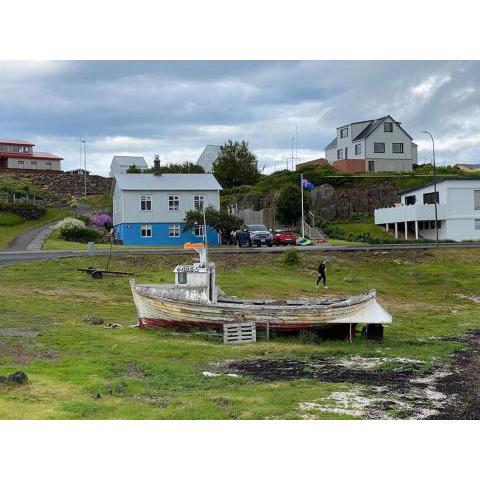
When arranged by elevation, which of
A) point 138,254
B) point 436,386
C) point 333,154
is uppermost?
point 333,154

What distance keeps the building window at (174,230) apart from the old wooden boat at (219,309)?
41355 millimetres

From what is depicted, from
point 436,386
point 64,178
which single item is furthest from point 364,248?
point 64,178

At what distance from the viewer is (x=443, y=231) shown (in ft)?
219

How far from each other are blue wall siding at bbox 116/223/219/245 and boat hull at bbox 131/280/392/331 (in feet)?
135

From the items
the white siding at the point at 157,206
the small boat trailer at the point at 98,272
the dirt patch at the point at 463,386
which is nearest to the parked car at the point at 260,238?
the white siding at the point at 157,206

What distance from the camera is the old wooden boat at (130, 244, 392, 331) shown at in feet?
82.8

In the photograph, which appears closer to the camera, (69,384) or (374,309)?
(69,384)

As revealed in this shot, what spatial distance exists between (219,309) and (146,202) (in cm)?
4404

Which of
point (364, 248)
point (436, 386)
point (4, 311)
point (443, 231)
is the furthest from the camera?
point (443, 231)

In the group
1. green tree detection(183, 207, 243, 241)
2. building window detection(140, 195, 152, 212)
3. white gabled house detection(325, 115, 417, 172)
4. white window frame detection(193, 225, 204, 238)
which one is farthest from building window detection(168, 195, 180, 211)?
white gabled house detection(325, 115, 417, 172)

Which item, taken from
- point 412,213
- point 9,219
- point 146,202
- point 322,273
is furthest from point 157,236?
point 322,273

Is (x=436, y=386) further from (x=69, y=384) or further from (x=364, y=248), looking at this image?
(x=364, y=248)

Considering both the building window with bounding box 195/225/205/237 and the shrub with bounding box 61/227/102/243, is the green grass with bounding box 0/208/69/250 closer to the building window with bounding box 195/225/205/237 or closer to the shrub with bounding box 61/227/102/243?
the shrub with bounding box 61/227/102/243

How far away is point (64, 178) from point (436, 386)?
100m
